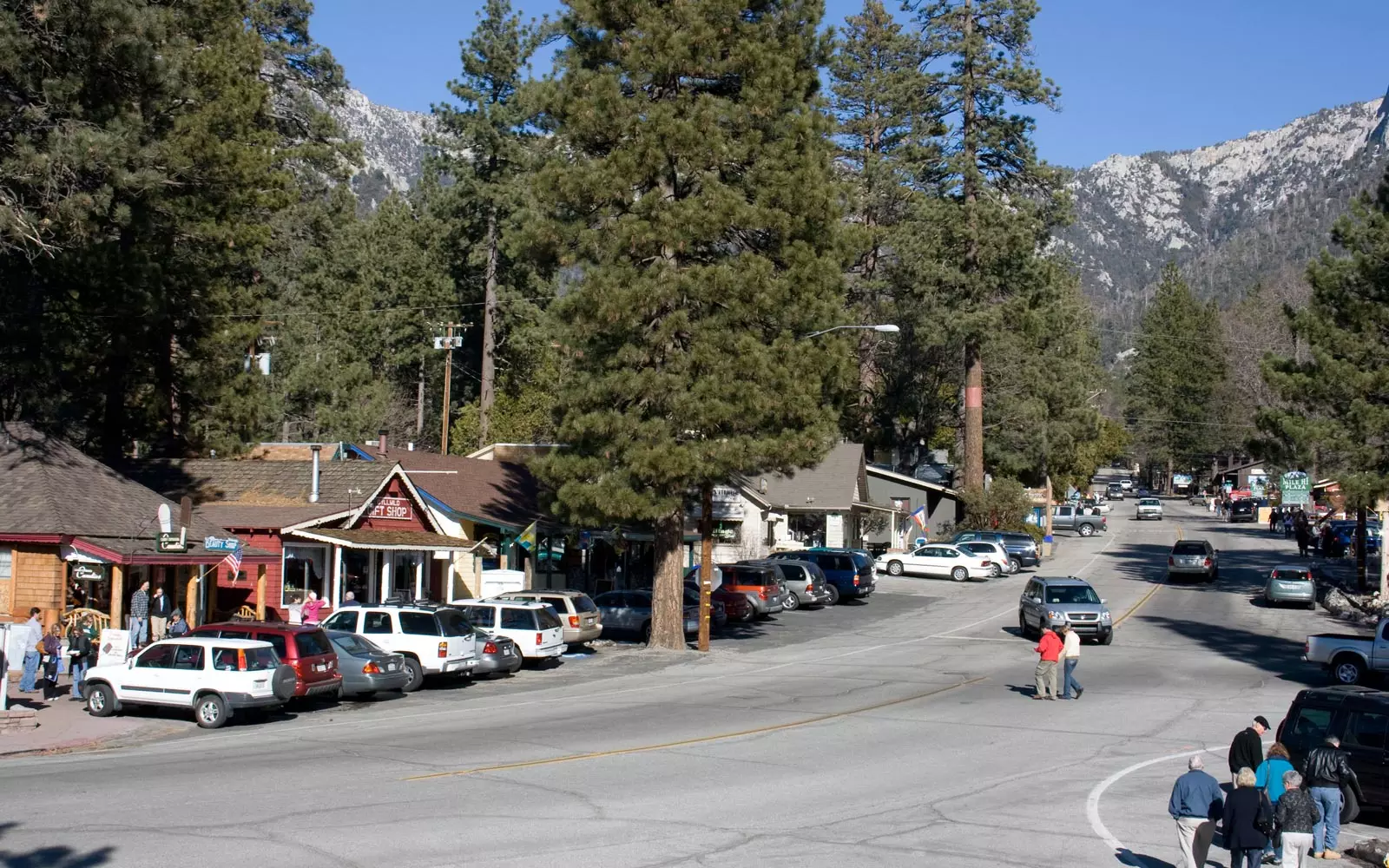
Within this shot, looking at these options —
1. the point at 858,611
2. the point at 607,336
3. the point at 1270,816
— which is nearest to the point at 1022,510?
the point at 858,611

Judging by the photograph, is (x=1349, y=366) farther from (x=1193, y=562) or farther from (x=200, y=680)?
(x=200, y=680)

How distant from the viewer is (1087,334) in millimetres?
99000

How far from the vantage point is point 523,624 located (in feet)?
96.9

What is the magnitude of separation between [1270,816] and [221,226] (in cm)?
3057

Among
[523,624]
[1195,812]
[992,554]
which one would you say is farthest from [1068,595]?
[1195,812]

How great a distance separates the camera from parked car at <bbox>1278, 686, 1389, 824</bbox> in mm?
15609

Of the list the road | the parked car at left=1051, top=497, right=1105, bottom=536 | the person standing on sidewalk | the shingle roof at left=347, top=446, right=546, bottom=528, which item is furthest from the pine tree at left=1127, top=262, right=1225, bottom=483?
the person standing on sidewalk

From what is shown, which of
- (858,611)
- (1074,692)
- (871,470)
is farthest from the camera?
(871,470)

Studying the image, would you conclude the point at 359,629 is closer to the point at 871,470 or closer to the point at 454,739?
the point at 454,739

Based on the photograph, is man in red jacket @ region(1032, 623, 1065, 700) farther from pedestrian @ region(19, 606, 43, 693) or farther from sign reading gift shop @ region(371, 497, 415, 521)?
pedestrian @ region(19, 606, 43, 693)

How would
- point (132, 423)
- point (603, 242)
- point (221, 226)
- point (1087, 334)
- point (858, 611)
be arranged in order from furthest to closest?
point (1087, 334) → point (858, 611) → point (132, 423) → point (221, 226) → point (603, 242)

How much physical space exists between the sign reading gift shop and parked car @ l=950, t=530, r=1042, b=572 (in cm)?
3038

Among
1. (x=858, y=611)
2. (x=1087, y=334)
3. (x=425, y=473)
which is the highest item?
(x=1087, y=334)

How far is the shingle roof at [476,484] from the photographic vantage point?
4028 centimetres
